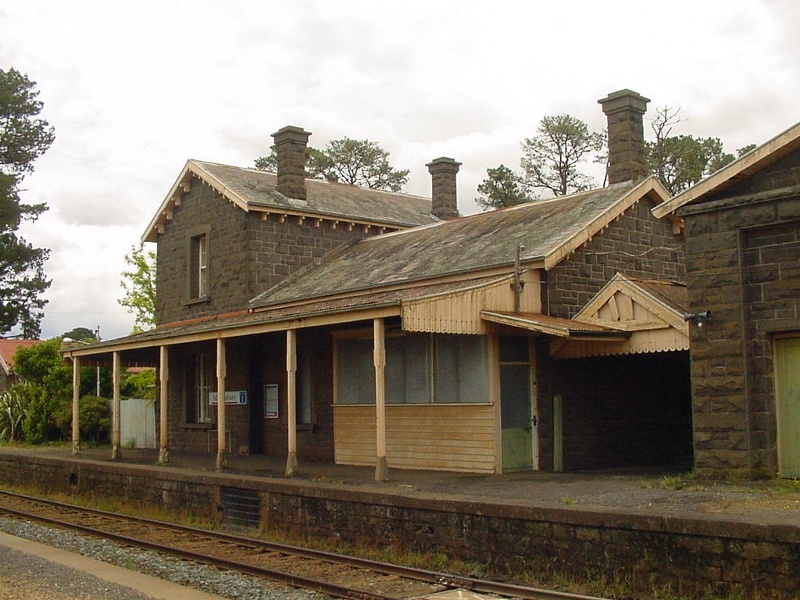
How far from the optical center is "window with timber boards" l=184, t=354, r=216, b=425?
22406mm

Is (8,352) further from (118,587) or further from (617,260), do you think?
(118,587)

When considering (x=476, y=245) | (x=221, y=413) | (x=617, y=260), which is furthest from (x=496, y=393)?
(x=221, y=413)

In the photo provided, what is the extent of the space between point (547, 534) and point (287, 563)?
338 cm

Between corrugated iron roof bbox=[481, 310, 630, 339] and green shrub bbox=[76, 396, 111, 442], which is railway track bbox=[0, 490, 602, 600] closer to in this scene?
corrugated iron roof bbox=[481, 310, 630, 339]

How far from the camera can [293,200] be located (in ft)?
72.5

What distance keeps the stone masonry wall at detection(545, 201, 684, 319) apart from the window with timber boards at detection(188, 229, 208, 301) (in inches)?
406

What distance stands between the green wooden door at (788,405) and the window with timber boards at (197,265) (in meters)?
14.5

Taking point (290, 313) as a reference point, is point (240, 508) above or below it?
below

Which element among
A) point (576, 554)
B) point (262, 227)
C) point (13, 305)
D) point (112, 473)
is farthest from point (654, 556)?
point (13, 305)

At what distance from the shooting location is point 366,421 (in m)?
16.4

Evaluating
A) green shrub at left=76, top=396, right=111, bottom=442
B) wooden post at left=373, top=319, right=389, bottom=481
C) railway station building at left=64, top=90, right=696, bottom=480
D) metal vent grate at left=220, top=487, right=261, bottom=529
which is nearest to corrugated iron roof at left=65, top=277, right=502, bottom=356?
railway station building at left=64, top=90, right=696, bottom=480

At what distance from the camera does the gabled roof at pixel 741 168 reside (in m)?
11.3

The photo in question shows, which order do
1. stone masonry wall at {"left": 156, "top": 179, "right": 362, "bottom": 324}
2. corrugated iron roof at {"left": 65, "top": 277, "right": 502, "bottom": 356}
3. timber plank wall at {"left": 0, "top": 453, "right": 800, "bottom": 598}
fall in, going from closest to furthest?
timber plank wall at {"left": 0, "top": 453, "right": 800, "bottom": 598}
corrugated iron roof at {"left": 65, "top": 277, "right": 502, "bottom": 356}
stone masonry wall at {"left": 156, "top": 179, "right": 362, "bottom": 324}

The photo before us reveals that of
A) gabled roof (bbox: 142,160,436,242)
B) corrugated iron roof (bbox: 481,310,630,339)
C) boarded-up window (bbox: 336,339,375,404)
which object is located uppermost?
gabled roof (bbox: 142,160,436,242)
